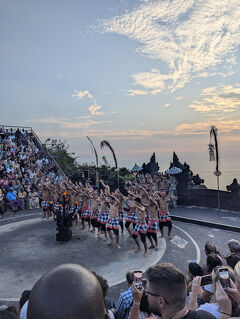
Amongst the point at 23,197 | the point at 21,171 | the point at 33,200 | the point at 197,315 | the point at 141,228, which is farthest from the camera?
Answer: the point at 21,171

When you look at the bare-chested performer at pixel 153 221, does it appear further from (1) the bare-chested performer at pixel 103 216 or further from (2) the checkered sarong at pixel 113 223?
(1) the bare-chested performer at pixel 103 216

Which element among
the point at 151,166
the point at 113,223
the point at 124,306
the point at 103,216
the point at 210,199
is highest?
the point at 151,166

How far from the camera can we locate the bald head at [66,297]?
3.80 feet

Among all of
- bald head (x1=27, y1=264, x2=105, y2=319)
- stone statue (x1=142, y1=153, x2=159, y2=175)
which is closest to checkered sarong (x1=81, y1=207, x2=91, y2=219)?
bald head (x1=27, y1=264, x2=105, y2=319)

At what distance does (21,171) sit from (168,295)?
67.6 feet

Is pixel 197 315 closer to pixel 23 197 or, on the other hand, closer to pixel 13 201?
pixel 13 201

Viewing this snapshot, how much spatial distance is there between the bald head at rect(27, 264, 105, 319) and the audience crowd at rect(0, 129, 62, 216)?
1477 cm

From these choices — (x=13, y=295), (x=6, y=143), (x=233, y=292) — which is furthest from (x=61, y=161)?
(x=233, y=292)

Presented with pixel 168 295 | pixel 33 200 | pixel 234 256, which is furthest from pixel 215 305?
pixel 33 200

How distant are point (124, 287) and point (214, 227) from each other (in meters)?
7.13

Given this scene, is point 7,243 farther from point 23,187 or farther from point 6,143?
point 6,143

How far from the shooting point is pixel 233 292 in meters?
2.31

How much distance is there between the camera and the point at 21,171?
20.5m

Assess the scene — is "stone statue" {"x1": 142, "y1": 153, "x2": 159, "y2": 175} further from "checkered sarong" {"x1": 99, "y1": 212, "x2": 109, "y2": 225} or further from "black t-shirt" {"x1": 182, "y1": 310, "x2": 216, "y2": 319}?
"black t-shirt" {"x1": 182, "y1": 310, "x2": 216, "y2": 319}
